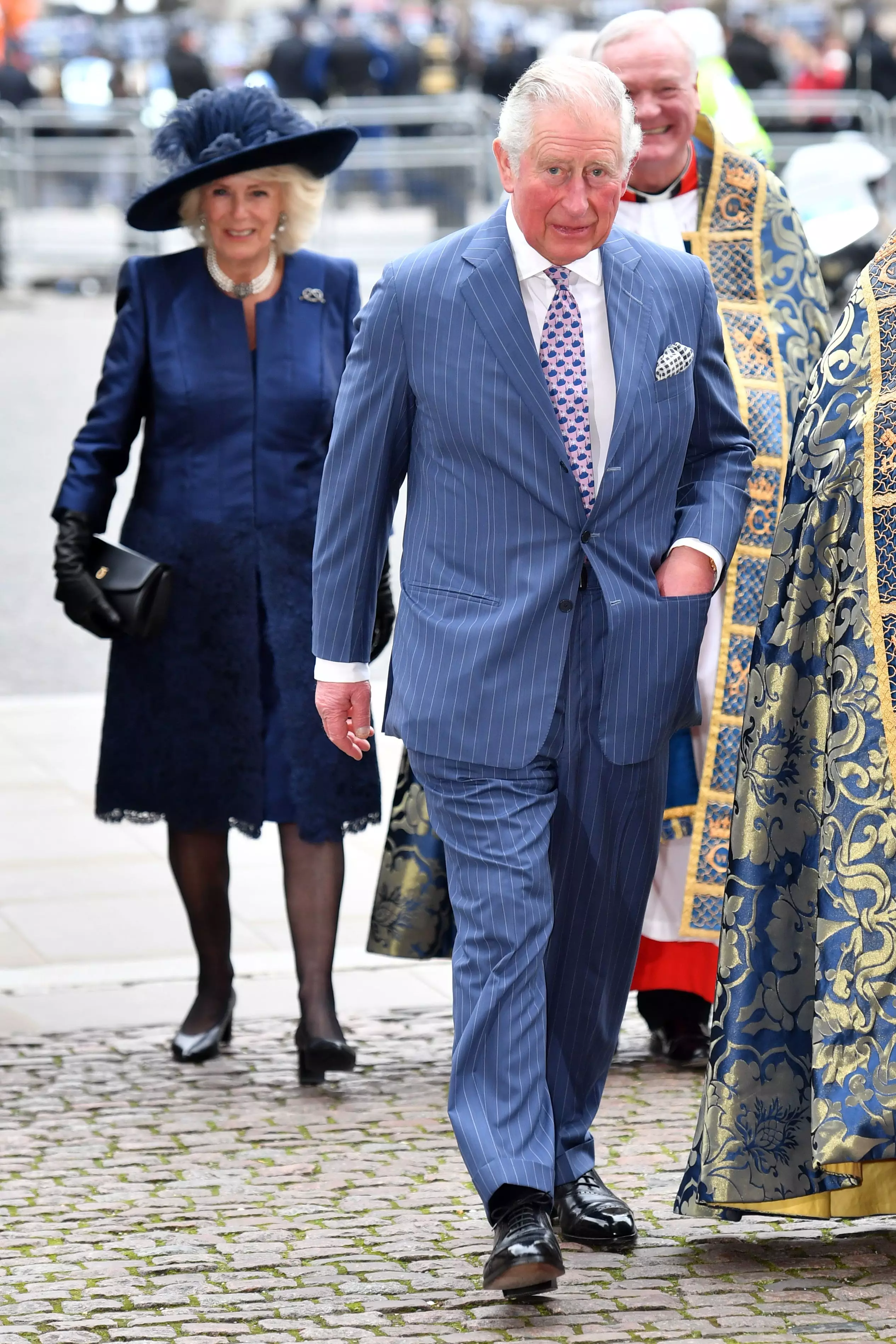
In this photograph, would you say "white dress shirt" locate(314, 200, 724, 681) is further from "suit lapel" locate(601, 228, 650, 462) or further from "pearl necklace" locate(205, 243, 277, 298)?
"pearl necklace" locate(205, 243, 277, 298)

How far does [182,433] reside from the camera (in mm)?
4938

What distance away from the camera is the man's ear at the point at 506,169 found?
3.62 meters

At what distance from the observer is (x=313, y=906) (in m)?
4.97

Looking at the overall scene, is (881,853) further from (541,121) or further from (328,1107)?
(328,1107)

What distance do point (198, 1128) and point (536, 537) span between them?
1592 mm

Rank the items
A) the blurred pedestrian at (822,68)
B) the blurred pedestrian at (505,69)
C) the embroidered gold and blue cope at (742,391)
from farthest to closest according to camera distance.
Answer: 1. the blurred pedestrian at (822,68)
2. the blurred pedestrian at (505,69)
3. the embroidered gold and blue cope at (742,391)

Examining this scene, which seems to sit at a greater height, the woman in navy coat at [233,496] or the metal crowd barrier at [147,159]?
the metal crowd barrier at [147,159]

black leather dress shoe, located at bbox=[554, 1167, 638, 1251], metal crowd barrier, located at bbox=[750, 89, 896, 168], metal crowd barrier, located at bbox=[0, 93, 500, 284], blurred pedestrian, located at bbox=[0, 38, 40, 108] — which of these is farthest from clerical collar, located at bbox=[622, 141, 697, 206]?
blurred pedestrian, located at bbox=[0, 38, 40, 108]

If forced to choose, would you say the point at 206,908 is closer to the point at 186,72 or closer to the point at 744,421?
the point at 744,421

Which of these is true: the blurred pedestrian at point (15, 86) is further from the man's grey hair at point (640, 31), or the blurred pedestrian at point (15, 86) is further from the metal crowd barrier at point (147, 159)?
the man's grey hair at point (640, 31)

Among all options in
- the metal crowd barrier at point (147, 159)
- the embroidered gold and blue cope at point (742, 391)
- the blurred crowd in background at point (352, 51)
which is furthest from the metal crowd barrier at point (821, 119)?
the embroidered gold and blue cope at point (742, 391)

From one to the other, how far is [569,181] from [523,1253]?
1.63m

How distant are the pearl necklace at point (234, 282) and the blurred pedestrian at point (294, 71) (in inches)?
675

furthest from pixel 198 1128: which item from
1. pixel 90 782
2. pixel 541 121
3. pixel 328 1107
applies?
pixel 90 782
